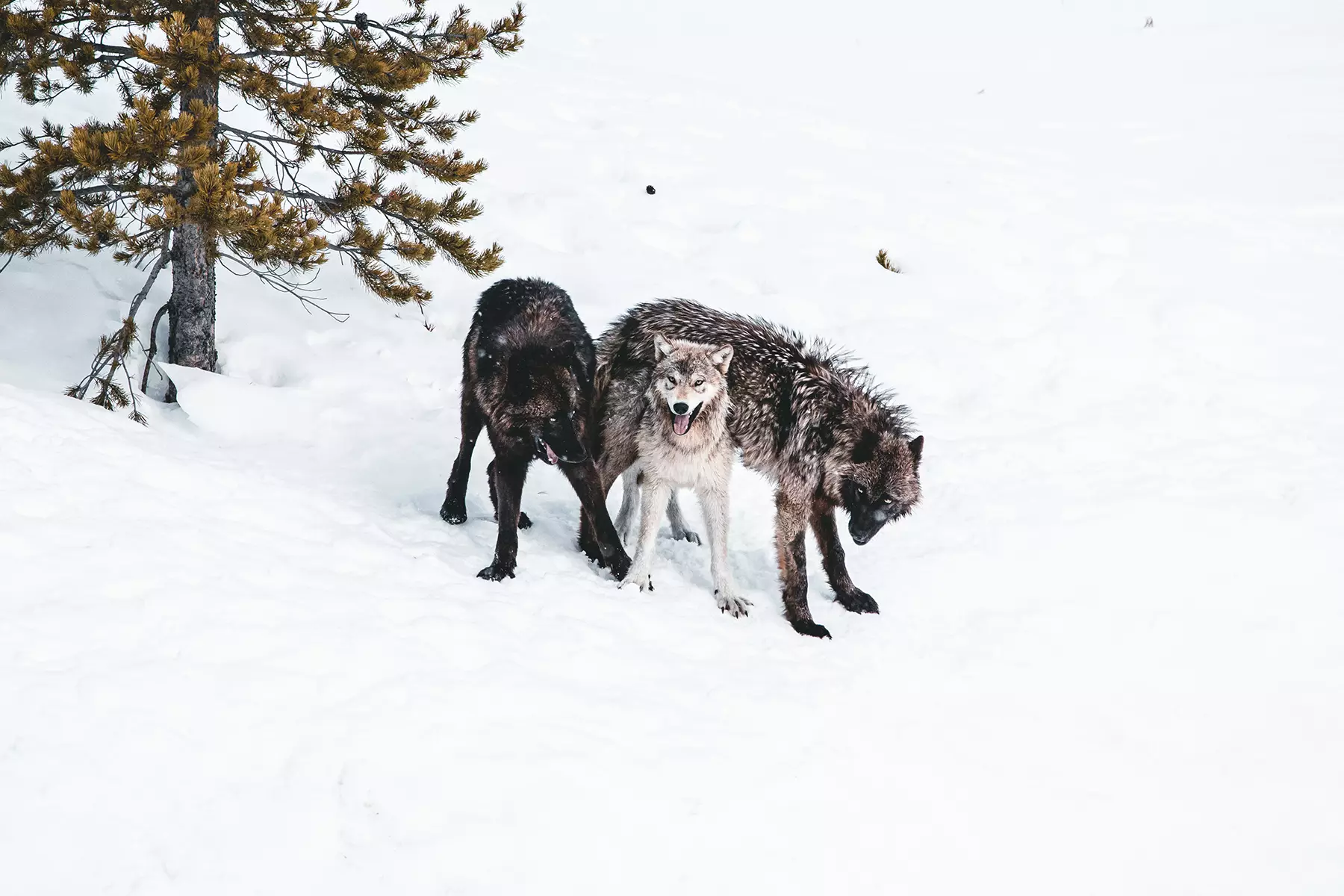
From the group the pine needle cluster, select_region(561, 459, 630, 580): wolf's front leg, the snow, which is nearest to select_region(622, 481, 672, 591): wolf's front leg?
select_region(561, 459, 630, 580): wolf's front leg

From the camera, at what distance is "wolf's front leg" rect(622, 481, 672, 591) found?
7035mm

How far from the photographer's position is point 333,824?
423 cm

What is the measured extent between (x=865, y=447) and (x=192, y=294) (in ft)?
20.0

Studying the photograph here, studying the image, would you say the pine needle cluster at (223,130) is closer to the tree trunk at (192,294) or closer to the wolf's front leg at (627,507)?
the tree trunk at (192,294)

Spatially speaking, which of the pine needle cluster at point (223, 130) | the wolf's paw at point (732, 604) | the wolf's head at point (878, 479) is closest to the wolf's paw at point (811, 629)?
the wolf's paw at point (732, 604)

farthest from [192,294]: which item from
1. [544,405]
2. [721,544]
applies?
[721,544]

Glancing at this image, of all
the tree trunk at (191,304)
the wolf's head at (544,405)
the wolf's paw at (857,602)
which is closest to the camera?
the wolf's head at (544,405)

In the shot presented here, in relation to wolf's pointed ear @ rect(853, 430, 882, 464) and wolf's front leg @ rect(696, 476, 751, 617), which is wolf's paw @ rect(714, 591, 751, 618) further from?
wolf's pointed ear @ rect(853, 430, 882, 464)

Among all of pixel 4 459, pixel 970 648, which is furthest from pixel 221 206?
pixel 970 648

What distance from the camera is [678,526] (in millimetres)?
8273

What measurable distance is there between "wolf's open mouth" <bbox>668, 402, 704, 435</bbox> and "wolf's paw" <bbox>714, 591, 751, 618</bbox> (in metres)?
1.26

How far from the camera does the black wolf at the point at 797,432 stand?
707 cm

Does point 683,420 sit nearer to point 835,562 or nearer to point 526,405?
point 526,405

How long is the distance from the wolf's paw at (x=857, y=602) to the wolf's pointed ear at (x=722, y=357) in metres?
1.93
